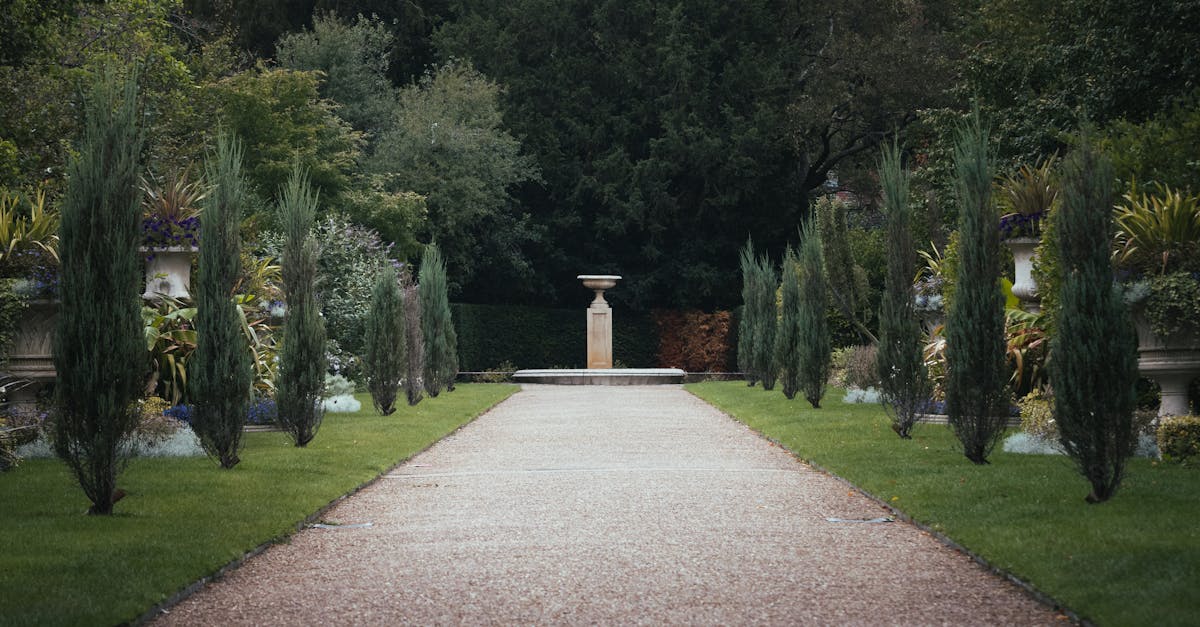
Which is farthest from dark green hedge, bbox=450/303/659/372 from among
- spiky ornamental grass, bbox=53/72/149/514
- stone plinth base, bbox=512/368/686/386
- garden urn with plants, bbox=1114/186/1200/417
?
spiky ornamental grass, bbox=53/72/149/514

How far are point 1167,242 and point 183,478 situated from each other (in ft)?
27.9

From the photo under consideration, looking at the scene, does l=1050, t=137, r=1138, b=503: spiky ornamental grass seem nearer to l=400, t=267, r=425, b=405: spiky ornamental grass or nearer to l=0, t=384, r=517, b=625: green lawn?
l=0, t=384, r=517, b=625: green lawn

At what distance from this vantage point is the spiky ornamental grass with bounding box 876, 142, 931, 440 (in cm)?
1345

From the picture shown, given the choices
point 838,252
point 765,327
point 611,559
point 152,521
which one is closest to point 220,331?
point 152,521

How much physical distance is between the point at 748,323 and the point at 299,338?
50.5 ft

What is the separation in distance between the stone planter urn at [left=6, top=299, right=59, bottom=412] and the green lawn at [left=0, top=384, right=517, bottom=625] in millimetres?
859

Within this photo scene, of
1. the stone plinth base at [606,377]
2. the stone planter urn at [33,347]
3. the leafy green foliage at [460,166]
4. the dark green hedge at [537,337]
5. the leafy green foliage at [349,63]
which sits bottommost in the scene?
the stone plinth base at [606,377]

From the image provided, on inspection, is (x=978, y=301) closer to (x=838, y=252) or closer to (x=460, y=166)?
(x=838, y=252)

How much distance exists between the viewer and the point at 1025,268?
14039 millimetres

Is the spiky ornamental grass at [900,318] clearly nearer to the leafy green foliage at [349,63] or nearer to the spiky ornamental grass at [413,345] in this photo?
the spiky ornamental grass at [413,345]

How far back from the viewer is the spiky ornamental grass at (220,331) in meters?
10.7

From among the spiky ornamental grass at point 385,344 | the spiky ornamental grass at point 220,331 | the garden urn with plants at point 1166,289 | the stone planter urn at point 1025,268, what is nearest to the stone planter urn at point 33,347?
the spiky ornamental grass at point 220,331

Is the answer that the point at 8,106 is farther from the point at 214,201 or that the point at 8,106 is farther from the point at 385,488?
the point at 385,488

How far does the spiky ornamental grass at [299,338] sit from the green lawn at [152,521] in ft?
1.19
